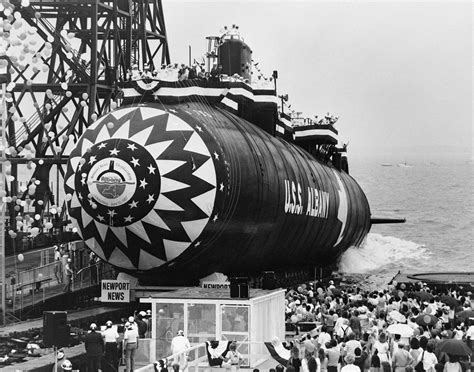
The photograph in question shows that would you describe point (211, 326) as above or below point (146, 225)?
below

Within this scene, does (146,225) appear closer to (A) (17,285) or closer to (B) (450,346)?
(A) (17,285)

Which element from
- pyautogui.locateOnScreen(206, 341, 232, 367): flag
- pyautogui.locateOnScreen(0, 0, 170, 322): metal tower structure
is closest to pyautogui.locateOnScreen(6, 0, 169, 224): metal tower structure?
pyautogui.locateOnScreen(0, 0, 170, 322): metal tower structure

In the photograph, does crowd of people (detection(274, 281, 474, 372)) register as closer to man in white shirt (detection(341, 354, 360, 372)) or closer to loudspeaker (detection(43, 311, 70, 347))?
man in white shirt (detection(341, 354, 360, 372))

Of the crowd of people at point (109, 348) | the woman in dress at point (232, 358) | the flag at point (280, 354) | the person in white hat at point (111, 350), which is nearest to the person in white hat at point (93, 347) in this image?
the crowd of people at point (109, 348)

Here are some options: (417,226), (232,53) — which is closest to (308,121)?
(232,53)

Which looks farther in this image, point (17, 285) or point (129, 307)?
point (17, 285)

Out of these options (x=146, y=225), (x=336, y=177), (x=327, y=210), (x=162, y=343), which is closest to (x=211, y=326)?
(x=162, y=343)

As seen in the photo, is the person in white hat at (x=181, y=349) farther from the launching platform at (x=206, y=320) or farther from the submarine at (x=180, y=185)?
the submarine at (x=180, y=185)
